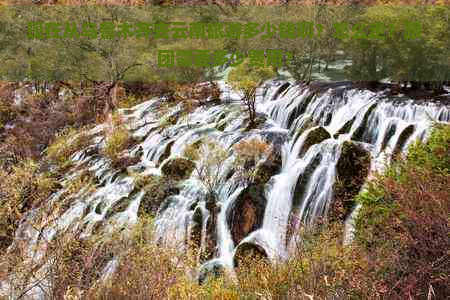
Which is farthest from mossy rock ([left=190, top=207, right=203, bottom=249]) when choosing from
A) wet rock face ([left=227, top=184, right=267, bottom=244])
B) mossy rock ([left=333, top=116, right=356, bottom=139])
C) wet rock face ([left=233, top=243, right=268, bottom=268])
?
mossy rock ([left=333, top=116, right=356, bottom=139])

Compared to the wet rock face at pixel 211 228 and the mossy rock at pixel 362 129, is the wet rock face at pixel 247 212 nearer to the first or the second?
the wet rock face at pixel 211 228

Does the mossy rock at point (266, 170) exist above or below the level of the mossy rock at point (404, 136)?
below

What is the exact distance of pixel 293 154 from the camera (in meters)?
15.3

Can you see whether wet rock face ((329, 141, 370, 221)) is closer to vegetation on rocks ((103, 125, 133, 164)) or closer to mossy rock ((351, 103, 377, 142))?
mossy rock ((351, 103, 377, 142))

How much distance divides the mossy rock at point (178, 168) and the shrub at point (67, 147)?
8.98 m

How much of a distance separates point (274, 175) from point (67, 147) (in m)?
15.3

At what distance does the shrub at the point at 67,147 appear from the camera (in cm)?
2341

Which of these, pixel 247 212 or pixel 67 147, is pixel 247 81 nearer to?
pixel 247 212

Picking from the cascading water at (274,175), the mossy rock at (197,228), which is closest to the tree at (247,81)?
the cascading water at (274,175)

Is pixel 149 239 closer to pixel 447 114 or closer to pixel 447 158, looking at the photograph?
pixel 447 158

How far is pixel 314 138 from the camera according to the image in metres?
15.1

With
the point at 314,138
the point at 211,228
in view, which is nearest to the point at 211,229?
the point at 211,228

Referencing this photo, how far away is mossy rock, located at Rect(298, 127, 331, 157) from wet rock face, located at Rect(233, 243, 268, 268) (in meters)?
4.50

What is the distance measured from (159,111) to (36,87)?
1663 centimetres
